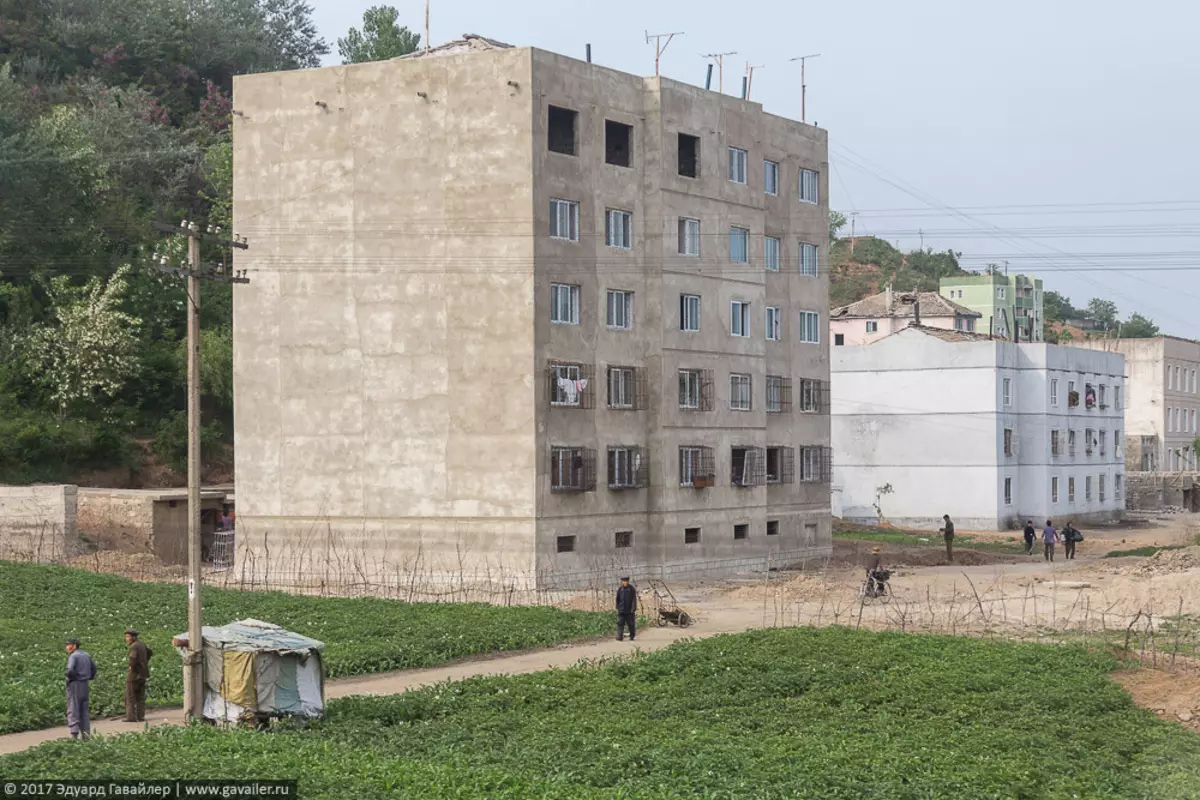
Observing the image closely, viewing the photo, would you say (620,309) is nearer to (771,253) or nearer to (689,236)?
(689,236)

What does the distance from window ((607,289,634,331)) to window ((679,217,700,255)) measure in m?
3.29

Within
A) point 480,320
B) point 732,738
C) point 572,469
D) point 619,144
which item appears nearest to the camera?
point 732,738

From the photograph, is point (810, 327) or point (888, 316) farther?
point (888, 316)

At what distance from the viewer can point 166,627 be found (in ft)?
141

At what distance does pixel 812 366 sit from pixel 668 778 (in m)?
48.2

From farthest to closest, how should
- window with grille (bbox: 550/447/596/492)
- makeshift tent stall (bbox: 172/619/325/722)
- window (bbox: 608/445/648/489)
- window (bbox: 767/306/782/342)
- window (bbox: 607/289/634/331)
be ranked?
window (bbox: 767/306/782/342) < window (bbox: 607/289/634/331) < window (bbox: 608/445/648/489) < window with grille (bbox: 550/447/596/492) < makeshift tent stall (bbox: 172/619/325/722)

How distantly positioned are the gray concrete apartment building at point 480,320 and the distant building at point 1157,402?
229 feet

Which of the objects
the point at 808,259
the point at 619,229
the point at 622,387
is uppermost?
the point at 808,259

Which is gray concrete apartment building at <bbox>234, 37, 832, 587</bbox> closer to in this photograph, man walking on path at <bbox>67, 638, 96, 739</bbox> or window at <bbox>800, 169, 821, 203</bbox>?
window at <bbox>800, 169, 821, 203</bbox>

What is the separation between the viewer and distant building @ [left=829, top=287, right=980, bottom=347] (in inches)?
4835

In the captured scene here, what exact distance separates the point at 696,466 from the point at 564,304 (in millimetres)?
9260

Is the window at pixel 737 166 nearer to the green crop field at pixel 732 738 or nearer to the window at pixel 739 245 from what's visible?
the window at pixel 739 245

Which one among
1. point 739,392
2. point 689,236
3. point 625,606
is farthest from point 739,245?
point 625,606

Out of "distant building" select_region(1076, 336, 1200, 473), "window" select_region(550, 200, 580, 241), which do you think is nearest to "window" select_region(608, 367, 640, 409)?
"window" select_region(550, 200, 580, 241)
